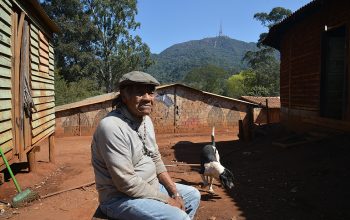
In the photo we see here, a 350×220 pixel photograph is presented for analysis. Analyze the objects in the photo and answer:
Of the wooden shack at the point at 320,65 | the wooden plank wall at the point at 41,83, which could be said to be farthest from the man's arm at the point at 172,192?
the wooden shack at the point at 320,65

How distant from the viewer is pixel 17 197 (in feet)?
20.4

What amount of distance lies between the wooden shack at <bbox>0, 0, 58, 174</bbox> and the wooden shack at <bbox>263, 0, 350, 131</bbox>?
7.41 meters

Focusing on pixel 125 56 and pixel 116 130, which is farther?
pixel 125 56

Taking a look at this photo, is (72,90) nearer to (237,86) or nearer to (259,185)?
(259,185)

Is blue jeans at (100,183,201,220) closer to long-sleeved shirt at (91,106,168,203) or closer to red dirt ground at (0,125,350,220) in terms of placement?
long-sleeved shirt at (91,106,168,203)

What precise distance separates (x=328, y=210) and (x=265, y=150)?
15.9ft

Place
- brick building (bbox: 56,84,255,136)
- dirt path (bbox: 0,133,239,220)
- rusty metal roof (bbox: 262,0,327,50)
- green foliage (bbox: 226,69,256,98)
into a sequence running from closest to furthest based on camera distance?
1. dirt path (bbox: 0,133,239,220)
2. rusty metal roof (bbox: 262,0,327,50)
3. brick building (bbox: 56,84,255,136)
4. green foliage (bbox: 226,69,256,98)

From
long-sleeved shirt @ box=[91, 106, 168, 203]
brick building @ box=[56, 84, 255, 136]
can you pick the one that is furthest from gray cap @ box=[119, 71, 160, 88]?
brick building @ box=[56, 84, 255, 136]

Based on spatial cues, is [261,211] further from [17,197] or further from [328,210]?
[17,197]

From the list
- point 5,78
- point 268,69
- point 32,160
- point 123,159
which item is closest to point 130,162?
point 123,159

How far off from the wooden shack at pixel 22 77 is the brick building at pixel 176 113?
8.88 meters

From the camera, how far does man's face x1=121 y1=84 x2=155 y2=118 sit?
2895mm

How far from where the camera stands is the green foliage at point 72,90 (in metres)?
27.5

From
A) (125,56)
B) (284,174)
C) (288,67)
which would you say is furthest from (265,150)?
(125,56)
